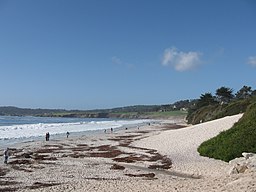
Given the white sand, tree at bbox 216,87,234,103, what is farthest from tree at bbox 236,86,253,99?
the white sand

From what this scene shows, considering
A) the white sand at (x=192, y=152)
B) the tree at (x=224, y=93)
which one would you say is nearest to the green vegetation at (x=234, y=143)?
the white sand at (x=192, y=152)

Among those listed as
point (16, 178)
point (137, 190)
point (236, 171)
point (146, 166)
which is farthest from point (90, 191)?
point (146, 166)

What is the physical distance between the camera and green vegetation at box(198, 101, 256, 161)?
2483 cm

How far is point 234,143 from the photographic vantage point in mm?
25953

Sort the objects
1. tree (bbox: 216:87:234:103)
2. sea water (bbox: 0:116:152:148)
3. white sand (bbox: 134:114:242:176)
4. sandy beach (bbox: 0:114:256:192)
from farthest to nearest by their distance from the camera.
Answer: tree (bbox: 216:87:234:103), sea water (bbox: 0:116:152:148), white sand (bbox: 134:114:242:176), sandy beach (bbox: 0:114:256:192)

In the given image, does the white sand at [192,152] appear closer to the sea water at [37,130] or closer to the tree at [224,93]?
the sea water at [37,130]

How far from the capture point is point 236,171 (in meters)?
17.6

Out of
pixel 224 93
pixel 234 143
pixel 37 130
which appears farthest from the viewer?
pixel 224 93

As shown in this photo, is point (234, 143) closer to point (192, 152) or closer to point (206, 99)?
point (192, 152)

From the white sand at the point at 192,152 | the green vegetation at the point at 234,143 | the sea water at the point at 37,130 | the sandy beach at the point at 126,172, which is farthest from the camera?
the sea water at the point at 37,130

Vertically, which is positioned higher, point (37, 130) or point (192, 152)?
point (37, 130)

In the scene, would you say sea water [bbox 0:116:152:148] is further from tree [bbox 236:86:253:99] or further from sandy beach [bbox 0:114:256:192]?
tree [bbox 236:86:253:99]

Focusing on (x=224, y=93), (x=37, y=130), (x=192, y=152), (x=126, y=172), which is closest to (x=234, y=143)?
(x=192, y=152)

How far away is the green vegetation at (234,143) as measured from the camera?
24.8m
